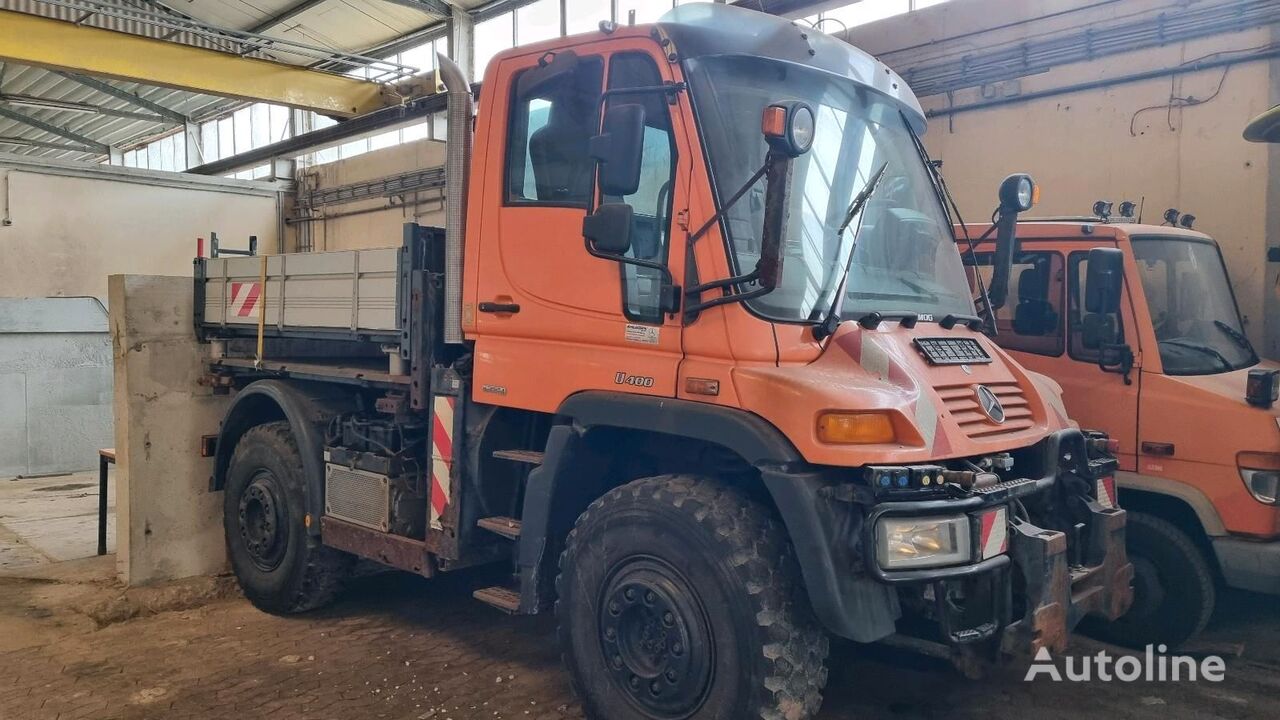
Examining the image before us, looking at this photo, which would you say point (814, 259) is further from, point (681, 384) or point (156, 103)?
point (156, 103)

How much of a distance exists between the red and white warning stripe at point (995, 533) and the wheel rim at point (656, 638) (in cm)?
93

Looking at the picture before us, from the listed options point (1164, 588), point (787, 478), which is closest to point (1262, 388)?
point (1164, 588)

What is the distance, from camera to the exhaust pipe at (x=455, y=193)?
425cm

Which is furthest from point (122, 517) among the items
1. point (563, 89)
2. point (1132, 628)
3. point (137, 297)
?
point (1132, 628)

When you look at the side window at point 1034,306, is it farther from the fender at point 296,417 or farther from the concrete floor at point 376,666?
the fender at point 296,417

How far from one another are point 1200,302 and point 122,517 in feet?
21.1

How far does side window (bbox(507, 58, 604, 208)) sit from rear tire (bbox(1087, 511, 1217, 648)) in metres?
3.33

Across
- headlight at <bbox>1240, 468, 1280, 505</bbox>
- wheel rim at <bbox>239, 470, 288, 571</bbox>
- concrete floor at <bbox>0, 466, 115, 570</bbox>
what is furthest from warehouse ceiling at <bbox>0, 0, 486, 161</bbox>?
headlight at <bbox>1240, 468, 1280, 505</bbox>

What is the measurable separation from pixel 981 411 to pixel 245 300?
434 centimetres

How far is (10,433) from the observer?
11430mm

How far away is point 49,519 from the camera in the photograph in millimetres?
8633

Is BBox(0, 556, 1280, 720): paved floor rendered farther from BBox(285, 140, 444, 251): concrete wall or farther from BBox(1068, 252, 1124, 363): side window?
BBox(285, 140, 444, 251): concrete wall

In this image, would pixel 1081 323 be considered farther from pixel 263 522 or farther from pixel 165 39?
pixel 165 39

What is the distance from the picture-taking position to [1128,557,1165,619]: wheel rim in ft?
15.6
